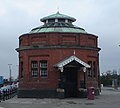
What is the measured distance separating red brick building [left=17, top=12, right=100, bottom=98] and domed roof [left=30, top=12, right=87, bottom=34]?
13 centimetres

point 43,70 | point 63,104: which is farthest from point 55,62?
point 63,104

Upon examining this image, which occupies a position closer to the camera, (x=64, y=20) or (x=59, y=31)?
(x=59, y=31)

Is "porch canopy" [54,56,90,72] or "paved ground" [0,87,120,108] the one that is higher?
"porch canopy" [54,56,90,72]

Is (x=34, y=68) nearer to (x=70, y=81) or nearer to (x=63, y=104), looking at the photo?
(x=70, y=81)

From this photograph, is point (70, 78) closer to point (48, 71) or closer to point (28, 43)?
point (48, 71)

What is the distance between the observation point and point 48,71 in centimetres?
3341

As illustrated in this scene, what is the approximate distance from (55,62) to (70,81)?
→ 105 inches

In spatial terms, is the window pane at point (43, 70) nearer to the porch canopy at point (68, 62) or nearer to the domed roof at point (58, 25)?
the porch canopy at point (68, 62)

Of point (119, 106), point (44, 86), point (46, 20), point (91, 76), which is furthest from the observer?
point (46, 20)

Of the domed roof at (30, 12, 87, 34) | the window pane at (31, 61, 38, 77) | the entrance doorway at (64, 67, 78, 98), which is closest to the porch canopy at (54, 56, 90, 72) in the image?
the entrance doorway at (64, 67, 78, 98)

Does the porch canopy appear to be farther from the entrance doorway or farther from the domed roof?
the domed roof

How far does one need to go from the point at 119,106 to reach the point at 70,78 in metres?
11.7

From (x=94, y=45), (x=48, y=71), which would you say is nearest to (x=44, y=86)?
(x=48, y=71)

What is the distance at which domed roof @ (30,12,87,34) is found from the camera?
35.6 m
